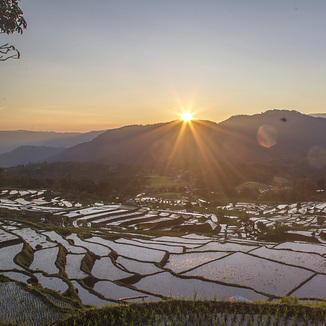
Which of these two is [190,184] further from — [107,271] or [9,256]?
[9,256]

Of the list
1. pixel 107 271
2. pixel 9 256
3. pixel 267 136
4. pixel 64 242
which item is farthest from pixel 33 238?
pixel 267 136

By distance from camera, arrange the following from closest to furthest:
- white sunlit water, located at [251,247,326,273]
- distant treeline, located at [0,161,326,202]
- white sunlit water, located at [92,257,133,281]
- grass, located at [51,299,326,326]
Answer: grass, located at [51,299,326,326], white sunlit water, located at [92,257,133,281], white sunlit water, located at [251,247,326,273], distant treeline, located at [0,161,326,202]

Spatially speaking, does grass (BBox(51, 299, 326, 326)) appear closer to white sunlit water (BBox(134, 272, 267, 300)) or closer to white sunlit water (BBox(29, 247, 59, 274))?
white sunlit water (BBox(134, 272, 267, 300))

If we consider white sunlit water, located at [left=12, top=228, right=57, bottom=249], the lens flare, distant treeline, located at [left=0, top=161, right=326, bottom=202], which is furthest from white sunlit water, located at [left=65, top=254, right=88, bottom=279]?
the lens flare

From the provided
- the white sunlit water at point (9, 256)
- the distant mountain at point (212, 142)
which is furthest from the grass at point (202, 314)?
the distant mountain at point (212, 142)

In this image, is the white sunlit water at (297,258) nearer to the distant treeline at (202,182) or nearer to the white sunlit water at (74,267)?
the white sunlit water at (74,267)

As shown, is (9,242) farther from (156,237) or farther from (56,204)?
(56,204)

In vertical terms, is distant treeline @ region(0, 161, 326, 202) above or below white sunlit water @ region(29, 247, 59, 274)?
below

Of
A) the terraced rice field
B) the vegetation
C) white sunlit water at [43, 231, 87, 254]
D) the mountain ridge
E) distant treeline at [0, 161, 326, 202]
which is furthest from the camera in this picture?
the mountain ridge
